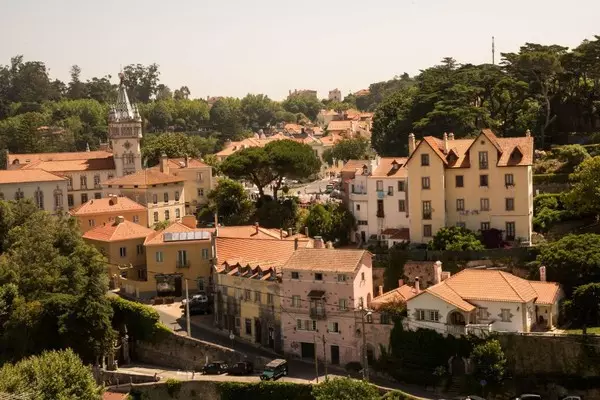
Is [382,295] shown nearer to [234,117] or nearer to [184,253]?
[184,253]

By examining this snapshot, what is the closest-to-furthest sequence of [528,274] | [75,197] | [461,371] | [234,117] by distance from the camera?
[461,371], [528,274], [75,197], [234,117]

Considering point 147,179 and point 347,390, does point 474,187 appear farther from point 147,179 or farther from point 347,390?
point 147,179

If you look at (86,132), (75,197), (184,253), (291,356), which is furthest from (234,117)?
(291,356)

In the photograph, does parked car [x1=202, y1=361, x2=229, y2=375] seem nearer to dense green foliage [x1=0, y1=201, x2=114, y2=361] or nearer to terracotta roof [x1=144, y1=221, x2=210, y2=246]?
dense green foliage [x1=0, y1=201, x2=114, y2=361]

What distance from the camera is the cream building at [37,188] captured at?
268 ft

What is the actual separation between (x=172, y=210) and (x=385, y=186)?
27669mm

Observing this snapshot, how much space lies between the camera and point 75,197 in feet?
296

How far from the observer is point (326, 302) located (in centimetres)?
4988

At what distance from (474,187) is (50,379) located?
87.1 ft

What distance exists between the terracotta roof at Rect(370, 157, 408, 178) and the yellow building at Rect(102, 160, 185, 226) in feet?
81.6

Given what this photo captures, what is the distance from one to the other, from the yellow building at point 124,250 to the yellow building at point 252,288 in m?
9.91

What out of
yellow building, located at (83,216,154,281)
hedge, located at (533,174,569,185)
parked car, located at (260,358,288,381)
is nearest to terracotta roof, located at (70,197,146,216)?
yellow building, located at (83,216,154,281)

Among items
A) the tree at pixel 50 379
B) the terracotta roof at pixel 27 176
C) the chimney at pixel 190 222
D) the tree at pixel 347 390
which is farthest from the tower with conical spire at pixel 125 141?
the tree at pixel 347 390

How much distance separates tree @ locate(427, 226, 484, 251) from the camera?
5288 centimetres
